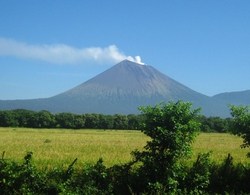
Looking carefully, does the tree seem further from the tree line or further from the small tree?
the small tree

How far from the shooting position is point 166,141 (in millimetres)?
16859

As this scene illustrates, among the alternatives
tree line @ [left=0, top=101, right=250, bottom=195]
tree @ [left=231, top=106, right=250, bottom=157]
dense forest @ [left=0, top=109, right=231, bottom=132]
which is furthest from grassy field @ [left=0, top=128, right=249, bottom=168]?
dense forest @ [left=0, top=109, right=231, bottom=132]

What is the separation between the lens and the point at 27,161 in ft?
55.1

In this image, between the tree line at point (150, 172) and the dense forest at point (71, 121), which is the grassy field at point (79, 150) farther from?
the dense forest at point (71, 121)

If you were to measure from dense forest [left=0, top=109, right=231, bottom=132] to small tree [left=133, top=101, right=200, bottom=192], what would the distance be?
68.8 meters

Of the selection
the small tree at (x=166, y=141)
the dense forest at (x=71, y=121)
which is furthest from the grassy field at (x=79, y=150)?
the dense forest at (x=71, y=121)

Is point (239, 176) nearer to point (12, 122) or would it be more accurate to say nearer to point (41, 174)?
point (41, 174)

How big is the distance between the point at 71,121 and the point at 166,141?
7382 cm

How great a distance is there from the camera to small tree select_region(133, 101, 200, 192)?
1658 centimetres

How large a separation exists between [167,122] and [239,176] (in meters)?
4.09

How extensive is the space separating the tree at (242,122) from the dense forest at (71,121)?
216ft

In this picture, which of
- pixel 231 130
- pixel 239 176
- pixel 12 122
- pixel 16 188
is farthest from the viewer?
pixel 12 122

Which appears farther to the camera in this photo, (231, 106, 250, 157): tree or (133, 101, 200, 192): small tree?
(231, 106, 250, 157): tree

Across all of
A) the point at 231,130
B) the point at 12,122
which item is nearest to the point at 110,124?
the point at 12,122
